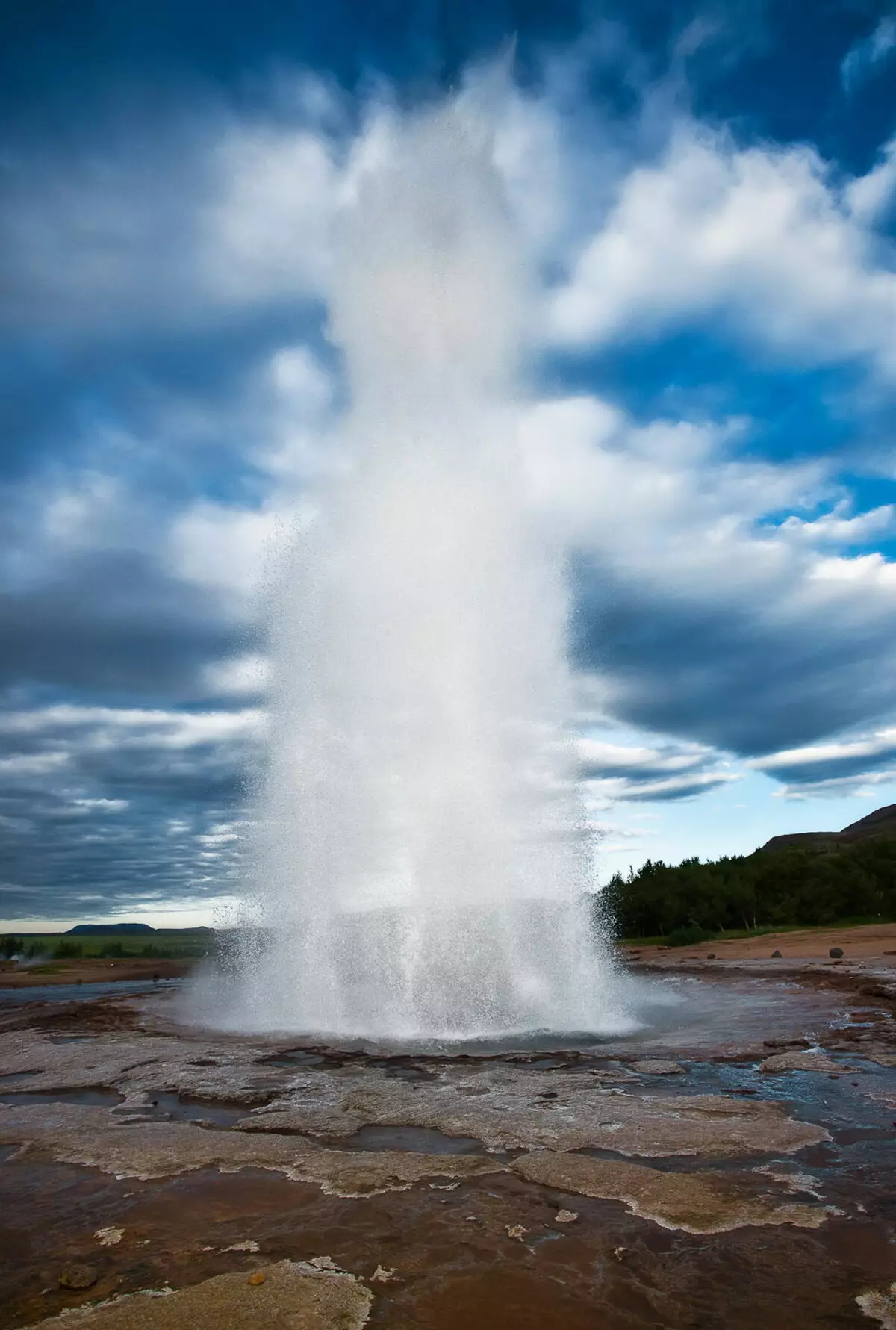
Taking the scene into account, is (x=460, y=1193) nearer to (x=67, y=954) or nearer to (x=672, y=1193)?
(x=672, y=1193)

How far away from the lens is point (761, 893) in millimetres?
53188

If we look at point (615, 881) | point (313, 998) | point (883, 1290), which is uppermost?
point (615, 881)

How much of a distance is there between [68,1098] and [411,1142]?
5288 millimetres

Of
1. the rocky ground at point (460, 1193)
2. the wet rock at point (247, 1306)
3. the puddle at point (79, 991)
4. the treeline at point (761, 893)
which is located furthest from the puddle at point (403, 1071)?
the treeline at point (761, 893)

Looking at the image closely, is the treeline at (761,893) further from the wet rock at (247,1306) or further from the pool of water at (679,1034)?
the wet rock at (247,1306)

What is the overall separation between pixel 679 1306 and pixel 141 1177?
4303mm

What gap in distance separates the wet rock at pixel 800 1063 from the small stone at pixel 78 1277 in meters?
8.19

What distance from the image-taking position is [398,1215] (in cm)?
531

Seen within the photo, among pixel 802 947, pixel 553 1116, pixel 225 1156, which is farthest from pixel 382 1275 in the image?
pixel 802 947

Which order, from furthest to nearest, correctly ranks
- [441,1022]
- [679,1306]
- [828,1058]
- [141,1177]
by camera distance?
[441,1022] < [828,1058] < [141,1177] < [679,1306]

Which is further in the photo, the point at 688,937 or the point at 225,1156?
the point at 688,937

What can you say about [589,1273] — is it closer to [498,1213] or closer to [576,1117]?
[498,1213]

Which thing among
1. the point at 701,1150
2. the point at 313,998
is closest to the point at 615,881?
the point at 313,998

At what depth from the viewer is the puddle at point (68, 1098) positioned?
955cm
